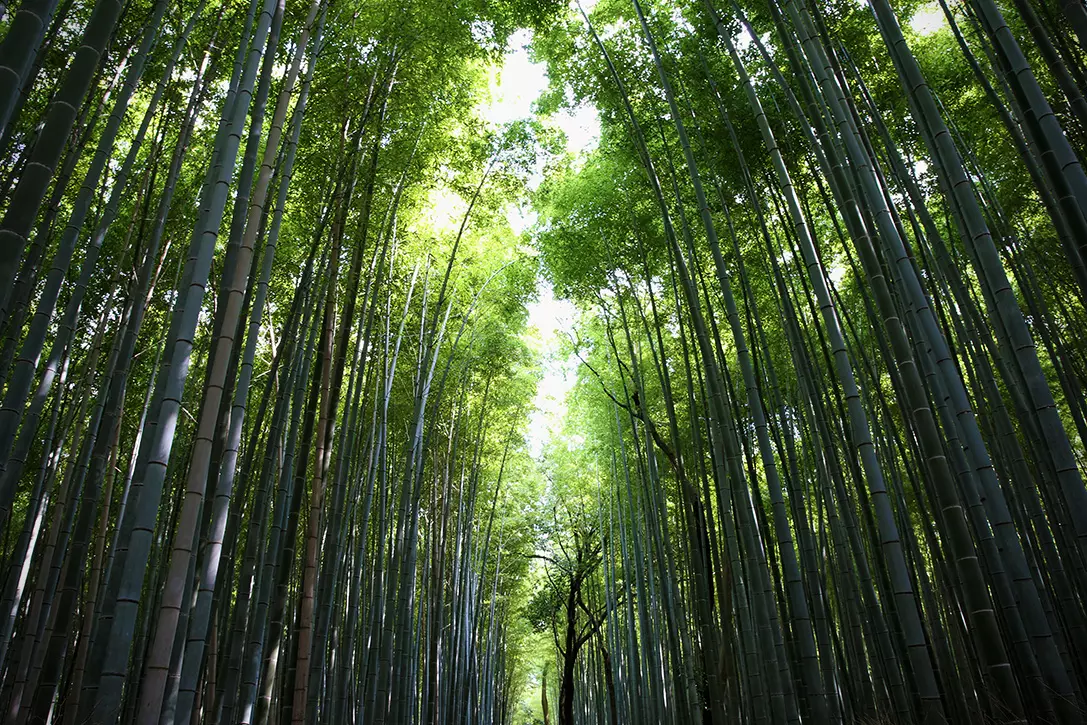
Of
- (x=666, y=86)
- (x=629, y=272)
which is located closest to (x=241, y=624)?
(x=666, y=86)

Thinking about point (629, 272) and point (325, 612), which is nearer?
point (325, 612)

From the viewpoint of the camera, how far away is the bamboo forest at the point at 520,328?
1.88 meters

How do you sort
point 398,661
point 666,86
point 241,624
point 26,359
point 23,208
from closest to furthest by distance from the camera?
point 23,208 < point 26,359 < point 241,624 < point 666,86 < point 398,661

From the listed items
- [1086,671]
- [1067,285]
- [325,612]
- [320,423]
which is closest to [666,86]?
Answer: [320,423]

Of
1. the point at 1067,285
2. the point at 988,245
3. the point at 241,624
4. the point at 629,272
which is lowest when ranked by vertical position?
the point at 241,624

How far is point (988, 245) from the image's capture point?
6.34 ft

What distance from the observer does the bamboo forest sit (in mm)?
1884

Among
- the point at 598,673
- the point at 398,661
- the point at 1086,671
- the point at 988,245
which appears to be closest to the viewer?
the point at 988,245

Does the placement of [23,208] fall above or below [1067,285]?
below

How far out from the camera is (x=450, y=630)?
25.1 ft

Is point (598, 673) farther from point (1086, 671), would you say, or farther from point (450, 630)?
point (1086, 671)

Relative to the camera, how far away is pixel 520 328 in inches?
325

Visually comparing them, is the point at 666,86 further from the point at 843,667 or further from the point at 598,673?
the point at 598,673

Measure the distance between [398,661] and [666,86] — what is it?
433 centimetres
